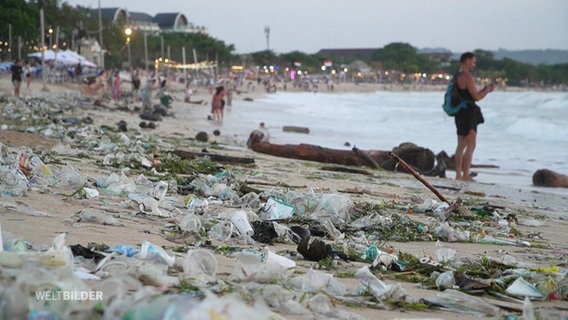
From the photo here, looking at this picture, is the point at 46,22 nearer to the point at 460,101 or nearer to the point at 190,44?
the point at 190,44

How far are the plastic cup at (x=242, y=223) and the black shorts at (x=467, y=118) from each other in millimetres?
5871

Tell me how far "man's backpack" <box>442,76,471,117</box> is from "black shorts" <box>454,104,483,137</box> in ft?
0.20

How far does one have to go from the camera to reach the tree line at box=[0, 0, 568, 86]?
51531mm

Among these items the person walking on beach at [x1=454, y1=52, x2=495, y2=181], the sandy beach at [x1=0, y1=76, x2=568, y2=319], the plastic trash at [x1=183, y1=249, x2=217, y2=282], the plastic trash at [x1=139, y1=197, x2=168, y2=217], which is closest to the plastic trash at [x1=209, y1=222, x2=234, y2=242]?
the sandy beach at [x1=0, y1=76, x2=568, y2=319]

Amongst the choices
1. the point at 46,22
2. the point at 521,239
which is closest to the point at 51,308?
the point at 521,239

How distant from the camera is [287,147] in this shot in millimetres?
12133

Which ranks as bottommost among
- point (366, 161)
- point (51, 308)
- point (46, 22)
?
point (366, 161)

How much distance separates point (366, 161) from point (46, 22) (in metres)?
48.4

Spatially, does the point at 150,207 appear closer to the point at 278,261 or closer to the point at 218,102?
the point at 278,261

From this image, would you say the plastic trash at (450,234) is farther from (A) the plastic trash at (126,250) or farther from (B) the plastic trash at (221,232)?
(A) the plastic trash at (126,250)

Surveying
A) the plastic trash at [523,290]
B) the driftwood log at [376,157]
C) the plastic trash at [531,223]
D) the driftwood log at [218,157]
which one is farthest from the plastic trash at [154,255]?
the driftwood log at [376,157]

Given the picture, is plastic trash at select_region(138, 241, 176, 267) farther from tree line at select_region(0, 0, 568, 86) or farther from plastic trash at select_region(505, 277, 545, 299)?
tree line at select_region(0, 0, 568, 86)

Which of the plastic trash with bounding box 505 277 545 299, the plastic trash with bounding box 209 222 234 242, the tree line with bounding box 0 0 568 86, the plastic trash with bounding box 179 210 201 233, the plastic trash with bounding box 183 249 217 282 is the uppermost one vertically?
the tree line with bounding box 0 0 568 86

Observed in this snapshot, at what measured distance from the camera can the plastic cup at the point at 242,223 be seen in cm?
475
